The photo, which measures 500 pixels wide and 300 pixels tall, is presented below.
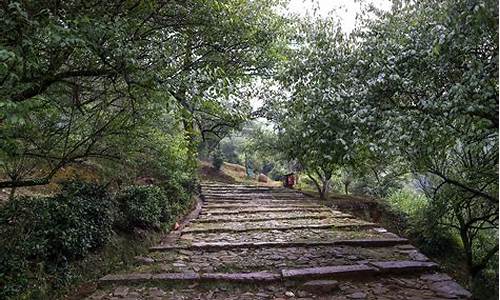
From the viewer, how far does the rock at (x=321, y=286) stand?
3.73m

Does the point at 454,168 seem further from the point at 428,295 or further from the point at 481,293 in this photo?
the point at 428,295

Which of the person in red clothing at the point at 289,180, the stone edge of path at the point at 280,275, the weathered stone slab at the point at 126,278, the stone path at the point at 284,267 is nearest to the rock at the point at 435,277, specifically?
the stone path at the point at 284,267

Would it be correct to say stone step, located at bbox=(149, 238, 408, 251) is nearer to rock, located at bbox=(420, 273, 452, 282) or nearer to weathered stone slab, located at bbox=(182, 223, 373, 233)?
weathered stone slab, located at bbox=(182, 223, 373, 233)

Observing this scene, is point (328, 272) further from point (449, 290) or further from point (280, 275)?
point (449, 290)

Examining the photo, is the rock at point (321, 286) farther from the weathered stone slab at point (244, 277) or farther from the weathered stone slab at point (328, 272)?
the weathered stone slab at point (244, 277)

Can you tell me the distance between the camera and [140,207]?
567cm

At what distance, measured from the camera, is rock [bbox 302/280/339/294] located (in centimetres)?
373

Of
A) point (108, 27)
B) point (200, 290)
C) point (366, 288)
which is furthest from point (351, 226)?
point (108, 27)

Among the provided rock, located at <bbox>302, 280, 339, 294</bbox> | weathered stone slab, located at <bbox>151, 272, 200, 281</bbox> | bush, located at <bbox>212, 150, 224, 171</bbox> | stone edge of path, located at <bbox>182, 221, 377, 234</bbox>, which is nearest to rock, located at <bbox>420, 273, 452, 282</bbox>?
rock, located at <bbox>302, 280, 339, 294</bbox>

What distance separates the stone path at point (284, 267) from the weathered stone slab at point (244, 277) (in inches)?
0.4

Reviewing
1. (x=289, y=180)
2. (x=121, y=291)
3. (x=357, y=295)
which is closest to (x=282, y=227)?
(x=357, y=295)

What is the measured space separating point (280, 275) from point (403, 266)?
1.49m

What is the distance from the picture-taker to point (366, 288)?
374 centimetres

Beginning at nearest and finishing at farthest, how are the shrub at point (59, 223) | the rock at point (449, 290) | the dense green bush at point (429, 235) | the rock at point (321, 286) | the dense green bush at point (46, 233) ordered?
the dense green bush at point (46, 233), the rock at point (449, 290), the shrub at point (59, 223), the rock at point (321, 286), the dense green bush at point (429, 235)
